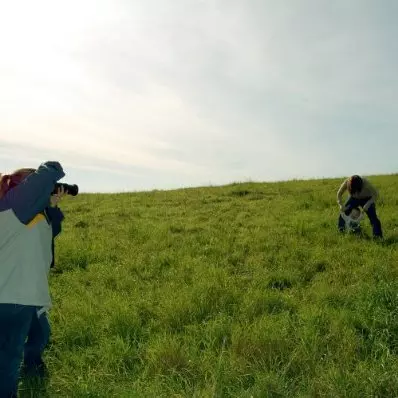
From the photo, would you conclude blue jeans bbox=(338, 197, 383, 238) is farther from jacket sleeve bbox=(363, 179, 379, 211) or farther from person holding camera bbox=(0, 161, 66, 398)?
person holding camera bbox=(0, 161, 66, 398)

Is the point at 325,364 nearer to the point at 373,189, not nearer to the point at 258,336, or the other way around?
the point at 258,336

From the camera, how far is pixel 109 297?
6527mm

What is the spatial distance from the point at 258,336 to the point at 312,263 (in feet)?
→ 12.0

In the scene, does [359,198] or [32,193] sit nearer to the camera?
[32,193]

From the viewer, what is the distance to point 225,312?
5.91 meters

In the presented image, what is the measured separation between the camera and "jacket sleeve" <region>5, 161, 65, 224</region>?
362cm

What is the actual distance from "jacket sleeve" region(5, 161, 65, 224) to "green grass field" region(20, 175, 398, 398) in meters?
1.69

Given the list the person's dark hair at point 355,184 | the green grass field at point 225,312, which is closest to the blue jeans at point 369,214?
the green grass field at point 225,312

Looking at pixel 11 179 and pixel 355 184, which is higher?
pixel 355 184

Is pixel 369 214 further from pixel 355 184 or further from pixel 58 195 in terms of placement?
pixel 58 195

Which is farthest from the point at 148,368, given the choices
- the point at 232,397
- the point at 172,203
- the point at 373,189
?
the point at 172,203

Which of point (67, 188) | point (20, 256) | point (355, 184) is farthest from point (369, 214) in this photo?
point (20, 256)

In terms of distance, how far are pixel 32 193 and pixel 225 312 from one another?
319cm

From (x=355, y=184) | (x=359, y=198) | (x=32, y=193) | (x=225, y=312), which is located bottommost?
(x=225, y=312)
